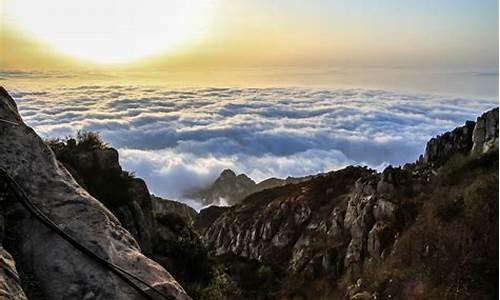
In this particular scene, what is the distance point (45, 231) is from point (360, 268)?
29.0 m

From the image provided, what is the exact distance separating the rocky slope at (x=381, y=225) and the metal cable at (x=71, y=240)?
15.5 m

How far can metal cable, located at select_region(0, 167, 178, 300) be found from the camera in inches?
257

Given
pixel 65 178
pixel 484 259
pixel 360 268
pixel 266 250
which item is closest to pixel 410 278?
pixel 484 259

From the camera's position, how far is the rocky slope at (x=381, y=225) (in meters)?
22.1


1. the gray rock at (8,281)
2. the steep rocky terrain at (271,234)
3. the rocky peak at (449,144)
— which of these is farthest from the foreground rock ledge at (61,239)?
the rocky peak at (449,144)

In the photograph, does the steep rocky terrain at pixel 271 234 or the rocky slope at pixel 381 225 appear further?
the rocky slope at pixel 381 225

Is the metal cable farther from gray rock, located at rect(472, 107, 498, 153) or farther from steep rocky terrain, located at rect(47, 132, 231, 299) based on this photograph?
gray rock, located at rect(472, 107, 498, 153)

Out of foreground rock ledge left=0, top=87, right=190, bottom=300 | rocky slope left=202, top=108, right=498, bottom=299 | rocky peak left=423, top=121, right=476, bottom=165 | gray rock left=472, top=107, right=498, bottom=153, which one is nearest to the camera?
foreground rock ledge left=0, top=87, right=190, bottom=300

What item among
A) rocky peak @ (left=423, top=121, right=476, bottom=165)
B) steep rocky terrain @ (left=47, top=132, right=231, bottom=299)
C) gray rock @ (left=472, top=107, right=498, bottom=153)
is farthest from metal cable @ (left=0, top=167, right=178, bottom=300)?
rocky peak @ (left=423, top=121, right=476, bottom=165)

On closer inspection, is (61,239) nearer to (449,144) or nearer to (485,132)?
(485,132)

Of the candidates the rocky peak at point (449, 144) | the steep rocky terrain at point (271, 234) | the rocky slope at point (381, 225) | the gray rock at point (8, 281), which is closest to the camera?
the gray rock at point (8, 281)

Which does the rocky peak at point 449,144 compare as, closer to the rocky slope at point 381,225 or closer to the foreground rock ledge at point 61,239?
the rocky slope at point 381,225

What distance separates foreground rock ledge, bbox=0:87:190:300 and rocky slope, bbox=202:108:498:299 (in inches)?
600

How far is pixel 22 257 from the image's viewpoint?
6742mm
